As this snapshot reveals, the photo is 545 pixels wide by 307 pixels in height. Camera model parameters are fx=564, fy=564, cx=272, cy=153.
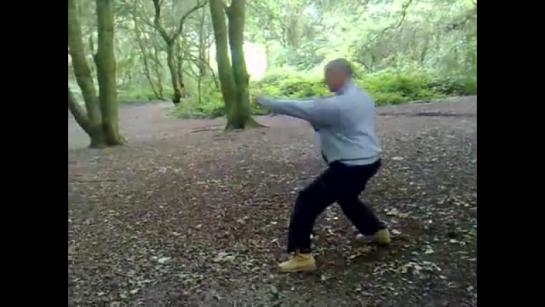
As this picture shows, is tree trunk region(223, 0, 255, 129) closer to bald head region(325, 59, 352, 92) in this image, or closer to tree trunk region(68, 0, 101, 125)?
bald head region(325, 59, 352, 92)

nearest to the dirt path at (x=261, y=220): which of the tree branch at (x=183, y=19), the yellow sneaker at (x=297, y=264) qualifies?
the yellow sneaker at (x=297, y=264)

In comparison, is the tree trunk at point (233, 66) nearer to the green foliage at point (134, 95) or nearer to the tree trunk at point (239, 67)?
the tree trunk at point (239, 67)

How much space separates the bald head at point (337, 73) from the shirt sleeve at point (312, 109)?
0.16ft

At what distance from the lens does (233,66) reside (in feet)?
5.85

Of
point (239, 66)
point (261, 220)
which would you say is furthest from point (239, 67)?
point (261, 220)

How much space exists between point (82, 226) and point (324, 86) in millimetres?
833

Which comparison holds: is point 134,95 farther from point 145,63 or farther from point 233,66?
point 233,66

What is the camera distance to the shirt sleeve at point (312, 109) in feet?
4.85

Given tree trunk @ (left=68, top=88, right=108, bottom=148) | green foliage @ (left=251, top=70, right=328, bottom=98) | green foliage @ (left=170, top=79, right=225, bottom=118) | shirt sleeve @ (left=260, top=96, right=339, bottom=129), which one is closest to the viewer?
shirt sleeve @ (left=260, top=96, right=339, bottom=129)

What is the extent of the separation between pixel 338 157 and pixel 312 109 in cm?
18

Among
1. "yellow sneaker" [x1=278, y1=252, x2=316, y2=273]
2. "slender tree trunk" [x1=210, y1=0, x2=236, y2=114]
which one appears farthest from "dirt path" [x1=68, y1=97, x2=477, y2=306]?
"slender tree trunk" [x1=210, y1=0, x2=236, y2=114]

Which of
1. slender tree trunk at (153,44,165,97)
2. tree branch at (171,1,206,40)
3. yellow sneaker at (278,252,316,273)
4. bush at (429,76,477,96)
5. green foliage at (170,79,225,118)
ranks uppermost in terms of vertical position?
tree branch at (171,1,206,40)

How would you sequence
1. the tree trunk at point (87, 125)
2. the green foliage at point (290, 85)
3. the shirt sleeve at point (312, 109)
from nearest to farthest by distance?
1. the shirt sleeve at point (312, 109)
2. the green foliage at point (290, 85)
3. the tree trunk at point (87, 125)

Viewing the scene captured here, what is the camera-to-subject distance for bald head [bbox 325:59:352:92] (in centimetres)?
157
